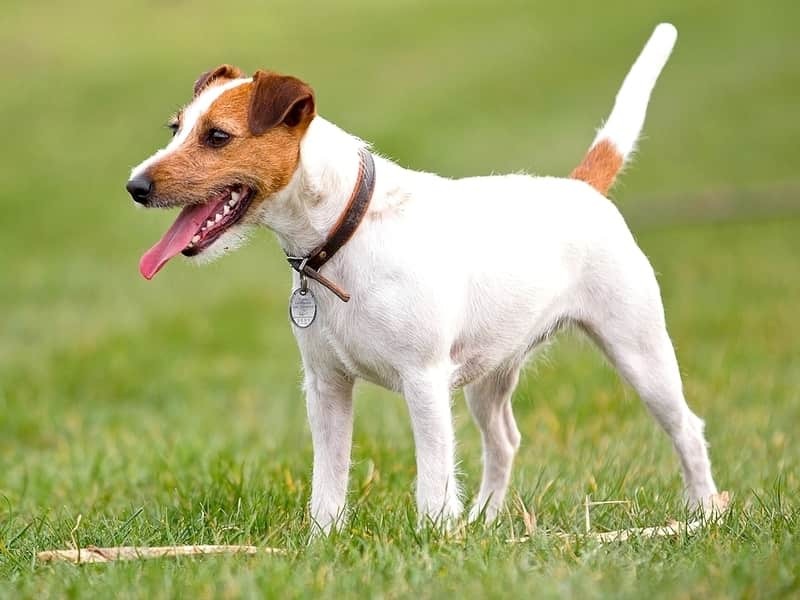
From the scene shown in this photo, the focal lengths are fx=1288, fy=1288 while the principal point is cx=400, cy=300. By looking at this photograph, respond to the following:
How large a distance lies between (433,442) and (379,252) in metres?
0.72

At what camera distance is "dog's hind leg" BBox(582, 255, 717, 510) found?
534 centimetres

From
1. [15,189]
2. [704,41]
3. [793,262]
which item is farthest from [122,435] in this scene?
[704,41]

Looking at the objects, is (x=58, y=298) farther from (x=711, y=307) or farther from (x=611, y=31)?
(x=611, y=31)

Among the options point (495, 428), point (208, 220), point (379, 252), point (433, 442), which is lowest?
point (495, 428)

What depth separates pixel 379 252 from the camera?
178 inches

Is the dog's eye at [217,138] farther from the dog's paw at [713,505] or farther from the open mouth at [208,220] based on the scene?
the dog's paw at [713,505]

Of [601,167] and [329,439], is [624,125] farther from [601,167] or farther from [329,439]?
[329,439]

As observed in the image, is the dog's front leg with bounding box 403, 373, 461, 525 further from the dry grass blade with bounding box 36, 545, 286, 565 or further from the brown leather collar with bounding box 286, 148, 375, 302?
the dry grass blade with bounding box 36, 545, 286, 565

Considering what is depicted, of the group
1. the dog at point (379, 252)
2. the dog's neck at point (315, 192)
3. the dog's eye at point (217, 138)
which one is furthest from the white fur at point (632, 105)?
the dog's eye at point (217, 138)

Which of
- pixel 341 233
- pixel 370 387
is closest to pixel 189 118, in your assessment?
pixel 341 233

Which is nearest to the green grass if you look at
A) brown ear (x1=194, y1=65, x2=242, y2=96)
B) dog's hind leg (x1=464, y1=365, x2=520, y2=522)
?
dog's hind leg (x1=464, y1=365, x2=520, y2=522)

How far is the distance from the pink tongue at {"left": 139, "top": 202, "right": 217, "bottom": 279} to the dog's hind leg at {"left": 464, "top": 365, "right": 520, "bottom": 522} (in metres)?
1.68

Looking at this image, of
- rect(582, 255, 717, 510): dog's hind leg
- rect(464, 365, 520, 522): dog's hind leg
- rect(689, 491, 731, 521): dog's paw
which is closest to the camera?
rect(689, 491, 731, 521): dog's paw

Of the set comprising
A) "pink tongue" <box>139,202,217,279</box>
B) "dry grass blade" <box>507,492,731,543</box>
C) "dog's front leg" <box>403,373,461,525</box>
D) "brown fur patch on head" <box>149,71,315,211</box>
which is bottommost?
"dry grass blade" <box>507,492,731,543</box>
